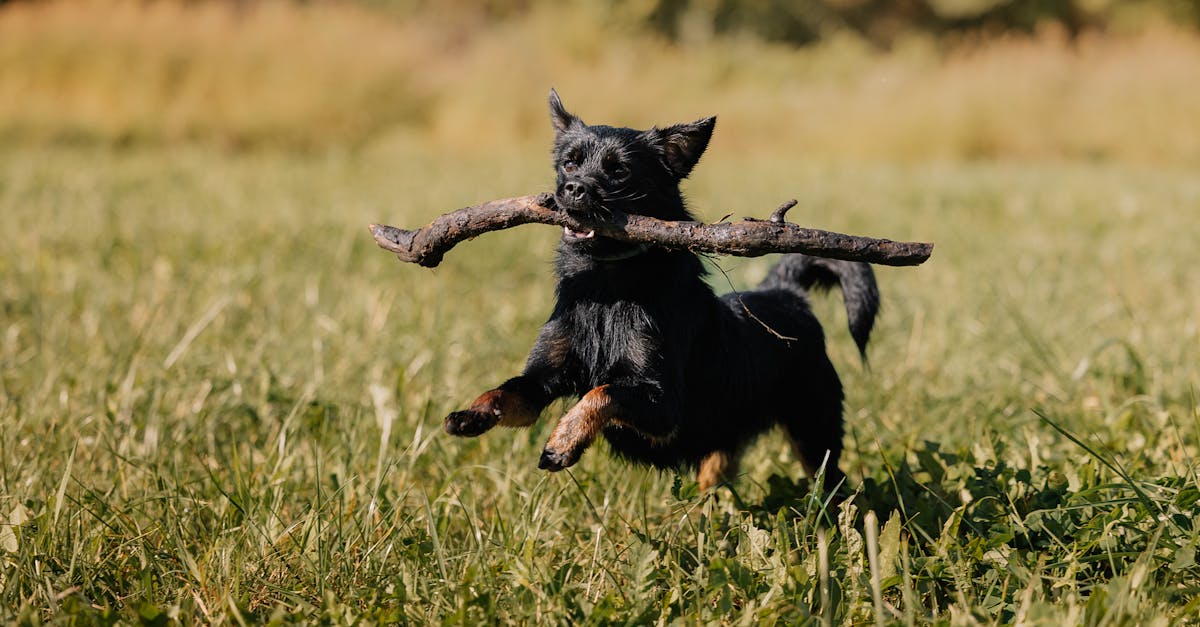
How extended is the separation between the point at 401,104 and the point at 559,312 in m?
14.6

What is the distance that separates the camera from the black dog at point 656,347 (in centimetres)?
245

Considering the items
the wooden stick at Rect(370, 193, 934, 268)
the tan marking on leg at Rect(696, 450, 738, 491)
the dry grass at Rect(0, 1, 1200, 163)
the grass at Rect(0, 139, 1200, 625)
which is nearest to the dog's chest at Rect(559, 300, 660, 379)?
the wooden stick at Rect(370, 193, 934, 268)

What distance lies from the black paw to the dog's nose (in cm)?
55

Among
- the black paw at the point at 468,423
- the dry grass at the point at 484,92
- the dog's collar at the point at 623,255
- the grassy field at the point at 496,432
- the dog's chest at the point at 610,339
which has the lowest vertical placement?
the dry grass at the point at 484,92

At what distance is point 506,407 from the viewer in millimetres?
2404

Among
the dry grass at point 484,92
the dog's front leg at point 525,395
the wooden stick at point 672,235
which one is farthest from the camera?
the dry grass at point 484,92

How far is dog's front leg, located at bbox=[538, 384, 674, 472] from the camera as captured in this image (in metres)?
2.27

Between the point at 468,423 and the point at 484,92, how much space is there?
1562 cm

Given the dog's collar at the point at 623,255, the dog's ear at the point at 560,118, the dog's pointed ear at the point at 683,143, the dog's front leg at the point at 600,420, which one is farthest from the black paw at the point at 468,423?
the dog's ear at the point at 560,118

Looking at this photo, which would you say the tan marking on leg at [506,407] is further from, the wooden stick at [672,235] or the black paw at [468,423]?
the wooden stick at [672,235]

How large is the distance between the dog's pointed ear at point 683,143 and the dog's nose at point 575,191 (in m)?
0.47

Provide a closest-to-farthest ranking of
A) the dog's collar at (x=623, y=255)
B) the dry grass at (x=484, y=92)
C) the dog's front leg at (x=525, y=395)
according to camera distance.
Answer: the dog's front leg at (x=525, y=395)
the dog's collar at (x=623, y=255)
the dry grass at (x=484, y=92)

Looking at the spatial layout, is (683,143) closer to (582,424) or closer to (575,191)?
(575,191)

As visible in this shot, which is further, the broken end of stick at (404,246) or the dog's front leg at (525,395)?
the broken end of stick at (404,246)
